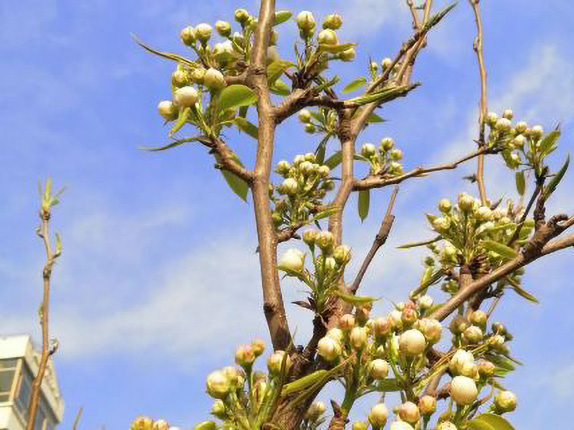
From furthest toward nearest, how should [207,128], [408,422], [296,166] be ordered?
1. [296,166]
2. [207,128]
3. [408,422]

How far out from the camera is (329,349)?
1.55 metres

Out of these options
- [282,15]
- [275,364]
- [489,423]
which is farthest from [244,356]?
[282,15]

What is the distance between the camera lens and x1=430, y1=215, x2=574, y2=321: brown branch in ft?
6.91

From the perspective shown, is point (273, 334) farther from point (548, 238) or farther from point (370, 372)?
point (548, 238)

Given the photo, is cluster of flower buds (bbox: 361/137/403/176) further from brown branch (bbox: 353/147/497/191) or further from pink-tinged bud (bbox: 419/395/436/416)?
pink-tinged bud (bbox: 419/395/436/416)

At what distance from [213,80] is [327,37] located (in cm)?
48

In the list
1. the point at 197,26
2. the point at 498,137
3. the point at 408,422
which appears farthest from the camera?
the point at 498,137

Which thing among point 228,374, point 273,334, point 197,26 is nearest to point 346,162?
point 197,26

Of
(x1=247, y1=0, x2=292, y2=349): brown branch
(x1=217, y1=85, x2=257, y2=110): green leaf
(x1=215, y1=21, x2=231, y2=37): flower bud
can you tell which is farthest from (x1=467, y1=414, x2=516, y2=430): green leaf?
(x1=215, y1=21, x2=231, y2=37): flower bud

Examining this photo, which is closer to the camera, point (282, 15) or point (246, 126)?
point (246, 126)

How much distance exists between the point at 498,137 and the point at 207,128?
176cm

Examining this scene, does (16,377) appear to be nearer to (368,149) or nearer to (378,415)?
(368,149)

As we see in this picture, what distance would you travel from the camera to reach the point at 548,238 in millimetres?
2113

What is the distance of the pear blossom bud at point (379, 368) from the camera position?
60.9 inches
